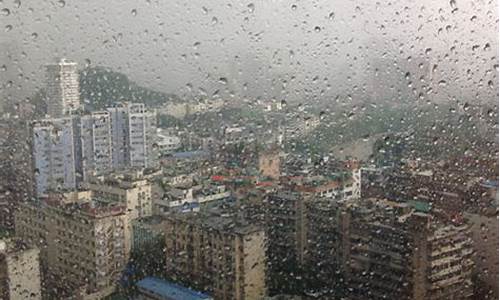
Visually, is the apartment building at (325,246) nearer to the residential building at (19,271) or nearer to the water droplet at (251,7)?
the water droplet at (251,7)

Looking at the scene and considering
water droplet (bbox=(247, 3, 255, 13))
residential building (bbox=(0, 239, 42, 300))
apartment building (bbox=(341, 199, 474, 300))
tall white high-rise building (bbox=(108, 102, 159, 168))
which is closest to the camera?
residential building (bbox=(0, 239, 42, 300))

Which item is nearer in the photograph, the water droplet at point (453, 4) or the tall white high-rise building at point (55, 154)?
the tall white high-rise building at point (55, 154)

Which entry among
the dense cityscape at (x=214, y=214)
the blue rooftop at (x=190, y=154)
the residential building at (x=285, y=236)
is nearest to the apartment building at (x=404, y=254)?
the dense cityscape at (x=214, y=214)

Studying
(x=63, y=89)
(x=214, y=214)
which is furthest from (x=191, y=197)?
(x=63, y=89)

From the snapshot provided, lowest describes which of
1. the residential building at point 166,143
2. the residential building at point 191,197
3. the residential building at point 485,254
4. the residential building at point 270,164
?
the residential building at point 485,254

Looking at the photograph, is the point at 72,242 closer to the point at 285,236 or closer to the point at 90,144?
the point at 90,144

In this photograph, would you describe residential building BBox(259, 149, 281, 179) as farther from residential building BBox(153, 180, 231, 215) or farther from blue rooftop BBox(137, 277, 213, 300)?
blue rooftop BBox(137, 277, 213, 300)

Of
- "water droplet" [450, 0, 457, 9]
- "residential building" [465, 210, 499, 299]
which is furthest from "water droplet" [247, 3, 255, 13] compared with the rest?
"residential building" [465, 210, 499, 299]
